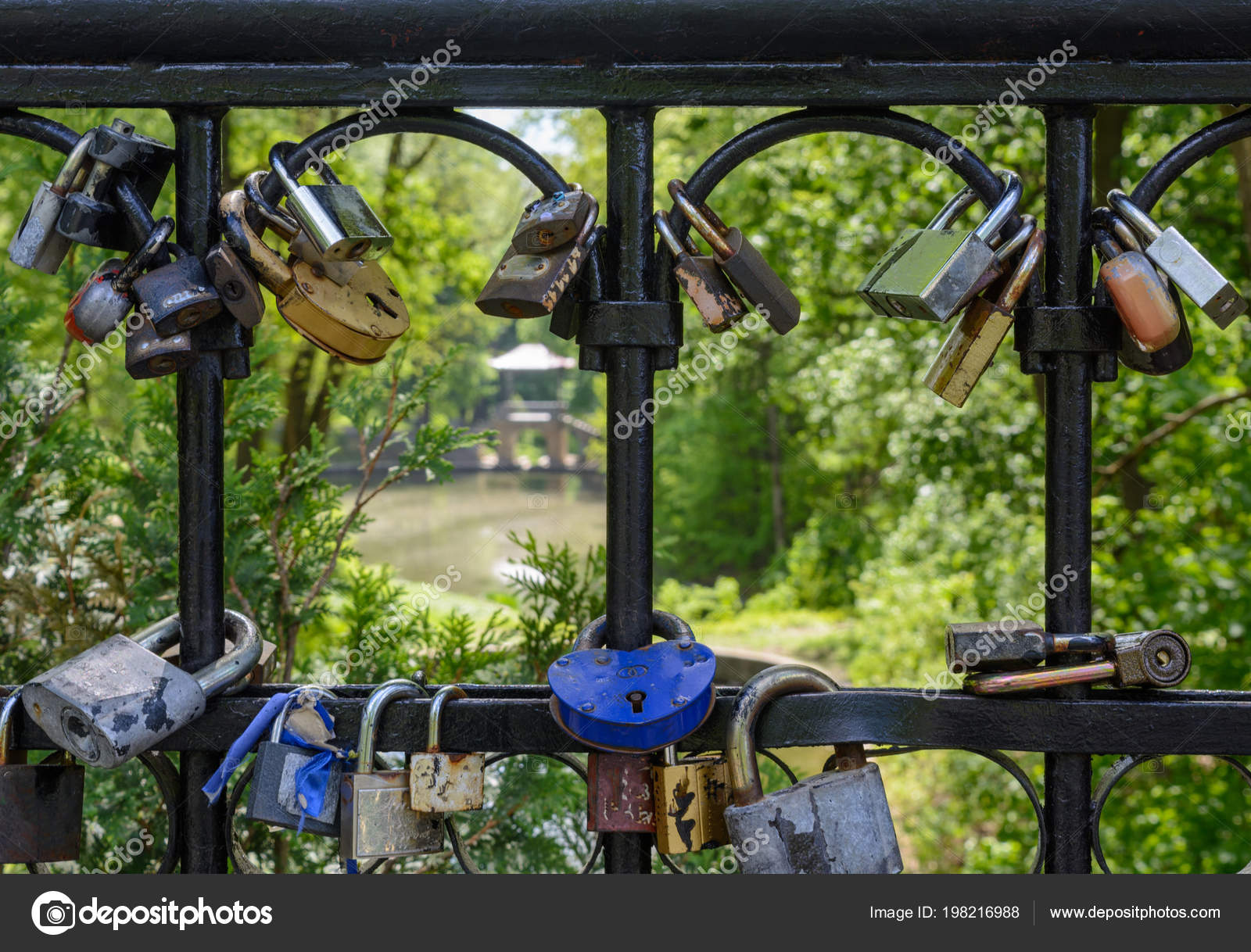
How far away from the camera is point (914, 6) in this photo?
3.99 ft

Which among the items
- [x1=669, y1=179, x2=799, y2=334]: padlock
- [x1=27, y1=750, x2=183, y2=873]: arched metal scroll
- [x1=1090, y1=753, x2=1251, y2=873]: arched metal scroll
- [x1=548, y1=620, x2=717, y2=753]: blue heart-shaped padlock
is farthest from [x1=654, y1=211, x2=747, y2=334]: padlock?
[x1=27, y1=750, x2=183, y2=873]: arched metal scroll

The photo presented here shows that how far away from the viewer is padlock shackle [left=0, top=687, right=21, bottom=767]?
4.21 feet

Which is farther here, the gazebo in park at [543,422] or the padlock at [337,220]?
the gazebo in park at [543,422]

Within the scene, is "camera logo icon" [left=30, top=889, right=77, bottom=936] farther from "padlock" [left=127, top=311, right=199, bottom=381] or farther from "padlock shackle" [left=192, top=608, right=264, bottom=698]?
"padlock" [left=127, top=311, right=199, bottom=381]

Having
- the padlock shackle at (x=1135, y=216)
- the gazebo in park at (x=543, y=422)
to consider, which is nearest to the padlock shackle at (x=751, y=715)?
the padlock shackle at (x=1135, y=216)

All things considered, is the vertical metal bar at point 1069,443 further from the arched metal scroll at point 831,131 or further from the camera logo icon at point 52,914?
the camera logo icon at point 52,914

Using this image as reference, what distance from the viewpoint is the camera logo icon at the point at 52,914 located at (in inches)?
48.5

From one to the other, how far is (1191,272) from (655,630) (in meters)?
0.73

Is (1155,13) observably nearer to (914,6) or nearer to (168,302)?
(914,6)

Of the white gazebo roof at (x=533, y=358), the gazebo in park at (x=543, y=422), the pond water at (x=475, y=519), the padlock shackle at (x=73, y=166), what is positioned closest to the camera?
the padlock shackle at (x=73, y=166)

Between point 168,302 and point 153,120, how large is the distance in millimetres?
6662

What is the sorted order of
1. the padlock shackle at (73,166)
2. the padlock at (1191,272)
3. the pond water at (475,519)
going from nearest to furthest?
the padlock at (1191,272), the padlock shackle at (73,166), the pond water at (475,519)

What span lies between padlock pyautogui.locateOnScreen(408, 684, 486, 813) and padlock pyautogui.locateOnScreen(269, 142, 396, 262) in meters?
0.52

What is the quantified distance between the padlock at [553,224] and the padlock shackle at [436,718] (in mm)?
521
